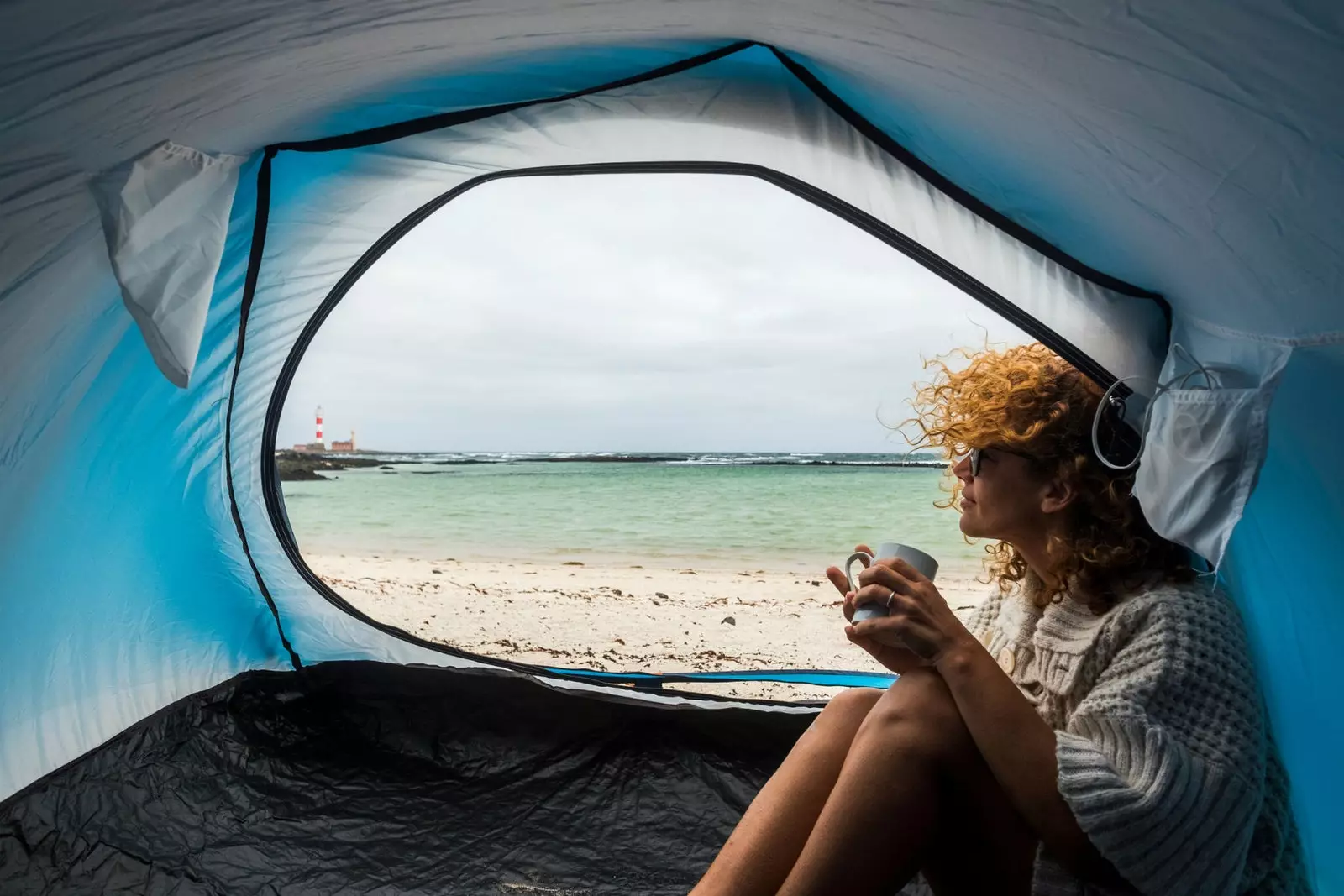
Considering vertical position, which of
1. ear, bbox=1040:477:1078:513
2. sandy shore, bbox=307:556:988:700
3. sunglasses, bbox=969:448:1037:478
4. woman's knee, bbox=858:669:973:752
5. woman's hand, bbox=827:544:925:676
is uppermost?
sunglasses, bbox=969:448:1037:478

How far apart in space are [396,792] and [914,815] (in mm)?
1154

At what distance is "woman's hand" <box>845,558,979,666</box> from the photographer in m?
0.94

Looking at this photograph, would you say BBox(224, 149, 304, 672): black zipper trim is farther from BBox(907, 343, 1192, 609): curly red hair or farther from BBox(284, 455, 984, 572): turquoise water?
BBox(284, 455, 984, 572): turquoise water

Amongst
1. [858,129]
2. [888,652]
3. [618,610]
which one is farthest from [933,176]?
[618,610]

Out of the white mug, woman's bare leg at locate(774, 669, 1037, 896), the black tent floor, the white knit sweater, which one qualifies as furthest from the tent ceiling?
the black tent floor

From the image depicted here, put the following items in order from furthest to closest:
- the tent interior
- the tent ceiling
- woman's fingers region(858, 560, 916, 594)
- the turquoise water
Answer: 1. the turquoise water
2. woman's fingers region(858, 560, 916, 594)
3. the tent interior
4. the tent ceiling

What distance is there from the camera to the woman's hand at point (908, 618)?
3.09ft

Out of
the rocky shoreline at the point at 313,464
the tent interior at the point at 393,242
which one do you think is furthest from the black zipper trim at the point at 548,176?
the rocky shoreline at the point at 313,464

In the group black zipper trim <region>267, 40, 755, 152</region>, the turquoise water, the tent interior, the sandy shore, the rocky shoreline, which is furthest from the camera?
the rocky shoreline

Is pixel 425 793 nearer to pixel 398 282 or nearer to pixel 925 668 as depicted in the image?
pixel 925 668

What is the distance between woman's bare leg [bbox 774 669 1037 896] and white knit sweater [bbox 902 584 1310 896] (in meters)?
0.08

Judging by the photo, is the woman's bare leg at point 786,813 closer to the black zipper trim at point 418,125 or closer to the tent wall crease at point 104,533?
the black zipper trim at point 418,125

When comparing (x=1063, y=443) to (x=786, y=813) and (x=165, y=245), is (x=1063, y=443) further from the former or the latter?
(x=165, y=245)

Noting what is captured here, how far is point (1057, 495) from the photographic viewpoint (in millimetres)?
1060
